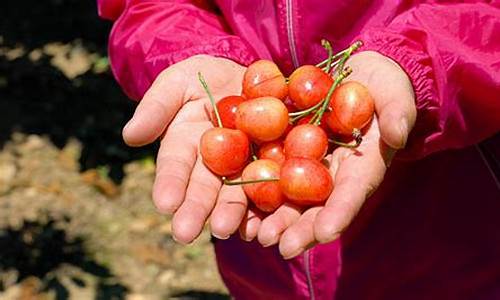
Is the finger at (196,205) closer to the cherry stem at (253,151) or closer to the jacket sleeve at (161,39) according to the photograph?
the cherry stem at (253,151)

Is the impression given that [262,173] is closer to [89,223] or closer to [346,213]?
[346,213]

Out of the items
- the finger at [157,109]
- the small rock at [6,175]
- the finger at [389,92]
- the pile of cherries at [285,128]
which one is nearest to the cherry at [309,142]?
the pile of cherries at [285,128]

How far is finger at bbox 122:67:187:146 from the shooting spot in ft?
4.78

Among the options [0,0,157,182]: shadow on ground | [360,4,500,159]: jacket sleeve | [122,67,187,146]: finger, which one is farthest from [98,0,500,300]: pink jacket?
[0,0,157,182]: shadow on ground

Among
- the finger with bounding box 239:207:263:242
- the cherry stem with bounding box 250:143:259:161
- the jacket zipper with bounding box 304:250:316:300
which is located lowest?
the jacket zipper with bounding box 304:250:316:300

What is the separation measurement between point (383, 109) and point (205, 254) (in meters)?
1.83

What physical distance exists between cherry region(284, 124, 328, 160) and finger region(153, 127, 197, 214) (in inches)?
6.8

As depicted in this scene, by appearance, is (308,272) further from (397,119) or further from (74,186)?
(74,186)

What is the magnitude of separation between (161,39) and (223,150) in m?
0.33

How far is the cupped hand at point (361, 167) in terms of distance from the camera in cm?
128

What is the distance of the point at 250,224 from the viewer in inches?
56.1

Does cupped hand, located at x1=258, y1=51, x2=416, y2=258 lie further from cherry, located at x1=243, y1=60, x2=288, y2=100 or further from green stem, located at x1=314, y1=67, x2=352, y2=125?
cherry, located at x1=243, y1=60, x2=288, y2=100

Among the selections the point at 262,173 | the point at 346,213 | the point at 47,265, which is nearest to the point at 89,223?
the point at 47,265

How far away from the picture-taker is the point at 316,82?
1.54 m
